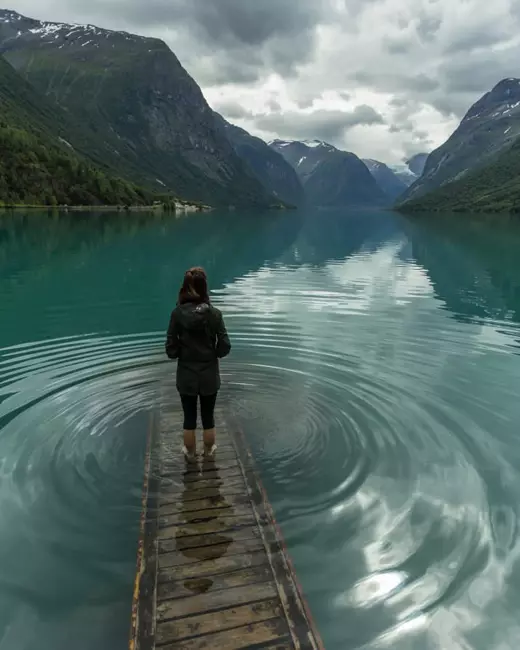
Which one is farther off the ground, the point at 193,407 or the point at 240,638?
the point at 193,407

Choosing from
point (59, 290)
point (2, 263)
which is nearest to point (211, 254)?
point (2, 263)

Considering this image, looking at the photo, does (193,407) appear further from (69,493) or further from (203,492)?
(69,493)

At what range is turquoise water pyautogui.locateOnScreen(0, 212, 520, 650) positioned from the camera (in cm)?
777

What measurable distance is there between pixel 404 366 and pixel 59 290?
26268 mm

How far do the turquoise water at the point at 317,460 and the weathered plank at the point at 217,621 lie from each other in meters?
0.97

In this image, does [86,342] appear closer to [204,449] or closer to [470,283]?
[204,449]

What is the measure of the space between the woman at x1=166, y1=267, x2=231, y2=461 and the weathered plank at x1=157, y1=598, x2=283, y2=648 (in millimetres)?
4769

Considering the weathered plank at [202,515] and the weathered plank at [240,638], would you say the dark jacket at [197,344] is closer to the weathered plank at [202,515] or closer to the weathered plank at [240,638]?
the weathered plank at [202,515]

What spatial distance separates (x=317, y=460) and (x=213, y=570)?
16.4ft

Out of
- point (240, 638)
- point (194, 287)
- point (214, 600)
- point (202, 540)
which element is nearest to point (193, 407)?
point (194, 287)

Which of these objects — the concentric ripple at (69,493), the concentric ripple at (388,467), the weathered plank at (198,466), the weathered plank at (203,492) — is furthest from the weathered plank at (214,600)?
the weathered plank at (198,466)

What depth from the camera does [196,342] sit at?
10609 millimetres

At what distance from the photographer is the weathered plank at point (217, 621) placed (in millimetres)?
6562

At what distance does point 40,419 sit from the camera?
14.2 metres
